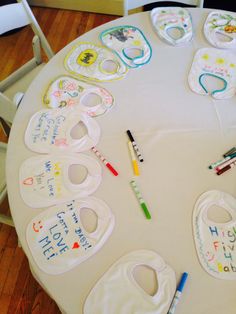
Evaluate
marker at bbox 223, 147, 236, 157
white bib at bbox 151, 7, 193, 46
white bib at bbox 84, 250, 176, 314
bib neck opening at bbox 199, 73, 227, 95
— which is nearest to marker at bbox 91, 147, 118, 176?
white bib at bbox 84, 250, 176, 314

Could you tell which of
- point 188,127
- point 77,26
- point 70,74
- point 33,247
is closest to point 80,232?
point 33,247

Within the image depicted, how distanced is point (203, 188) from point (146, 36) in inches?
27.4

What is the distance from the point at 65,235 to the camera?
2.57 ft

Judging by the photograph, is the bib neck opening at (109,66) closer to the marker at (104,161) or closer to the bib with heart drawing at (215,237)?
the marker at (104,161)

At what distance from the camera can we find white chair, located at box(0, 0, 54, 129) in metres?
1.15

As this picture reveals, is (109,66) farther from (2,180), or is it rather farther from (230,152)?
(2,180)

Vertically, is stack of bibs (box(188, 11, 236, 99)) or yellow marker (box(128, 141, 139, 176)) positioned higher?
stack of bibs (box(188, 11, 236, 99))

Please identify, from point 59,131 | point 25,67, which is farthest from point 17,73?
point 59,131

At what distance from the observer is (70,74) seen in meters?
1.10

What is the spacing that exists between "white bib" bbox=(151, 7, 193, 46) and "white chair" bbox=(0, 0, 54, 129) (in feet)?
1.87

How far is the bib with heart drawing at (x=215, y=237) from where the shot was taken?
74 cm

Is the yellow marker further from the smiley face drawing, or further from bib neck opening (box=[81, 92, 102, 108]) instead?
the smiley face drawing

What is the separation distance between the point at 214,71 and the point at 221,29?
0.76 feet

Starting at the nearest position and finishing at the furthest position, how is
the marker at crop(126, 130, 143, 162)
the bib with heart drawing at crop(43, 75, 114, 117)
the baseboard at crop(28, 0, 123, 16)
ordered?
the marker at crop(126, 130, 143, 162)
the bib with heart drawing at crop(43, 75, 114, 117)
the baseboard at crop(28, 0, 123, 16)
